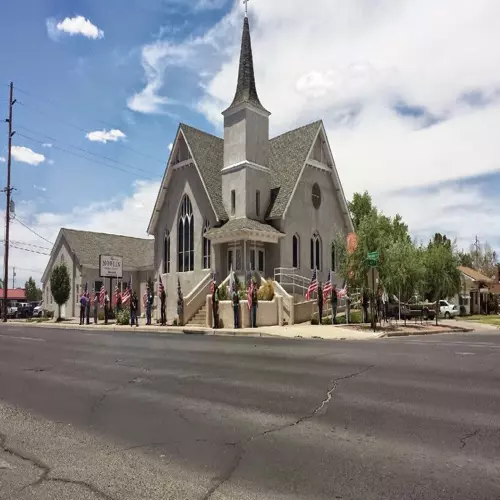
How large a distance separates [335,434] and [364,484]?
141cm

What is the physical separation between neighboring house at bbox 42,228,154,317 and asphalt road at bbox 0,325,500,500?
33.6m

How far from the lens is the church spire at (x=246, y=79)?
31.1 m

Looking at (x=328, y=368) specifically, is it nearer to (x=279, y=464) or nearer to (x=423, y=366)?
(x=423, y=366)

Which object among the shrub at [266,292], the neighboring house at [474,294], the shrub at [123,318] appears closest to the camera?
the shrub at [266,292]

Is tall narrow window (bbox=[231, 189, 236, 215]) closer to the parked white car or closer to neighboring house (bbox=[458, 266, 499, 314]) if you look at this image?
the parked white car

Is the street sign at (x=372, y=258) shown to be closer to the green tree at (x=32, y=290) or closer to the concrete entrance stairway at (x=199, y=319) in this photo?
the concrete entrance stairway at (x=199, y=319)

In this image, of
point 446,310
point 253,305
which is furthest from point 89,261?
point 446,310

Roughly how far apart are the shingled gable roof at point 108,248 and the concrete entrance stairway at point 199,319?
51.7 ft

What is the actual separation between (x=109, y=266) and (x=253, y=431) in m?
32.2

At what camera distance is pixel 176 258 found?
111 feet

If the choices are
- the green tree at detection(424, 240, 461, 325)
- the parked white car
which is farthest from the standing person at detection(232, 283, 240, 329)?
the parked white car

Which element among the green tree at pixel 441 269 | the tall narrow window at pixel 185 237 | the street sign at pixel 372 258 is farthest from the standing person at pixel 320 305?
the green tree at pixel 441 269

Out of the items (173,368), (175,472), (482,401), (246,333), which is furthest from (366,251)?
(175,472)

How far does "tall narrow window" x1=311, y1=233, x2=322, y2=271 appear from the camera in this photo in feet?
108
